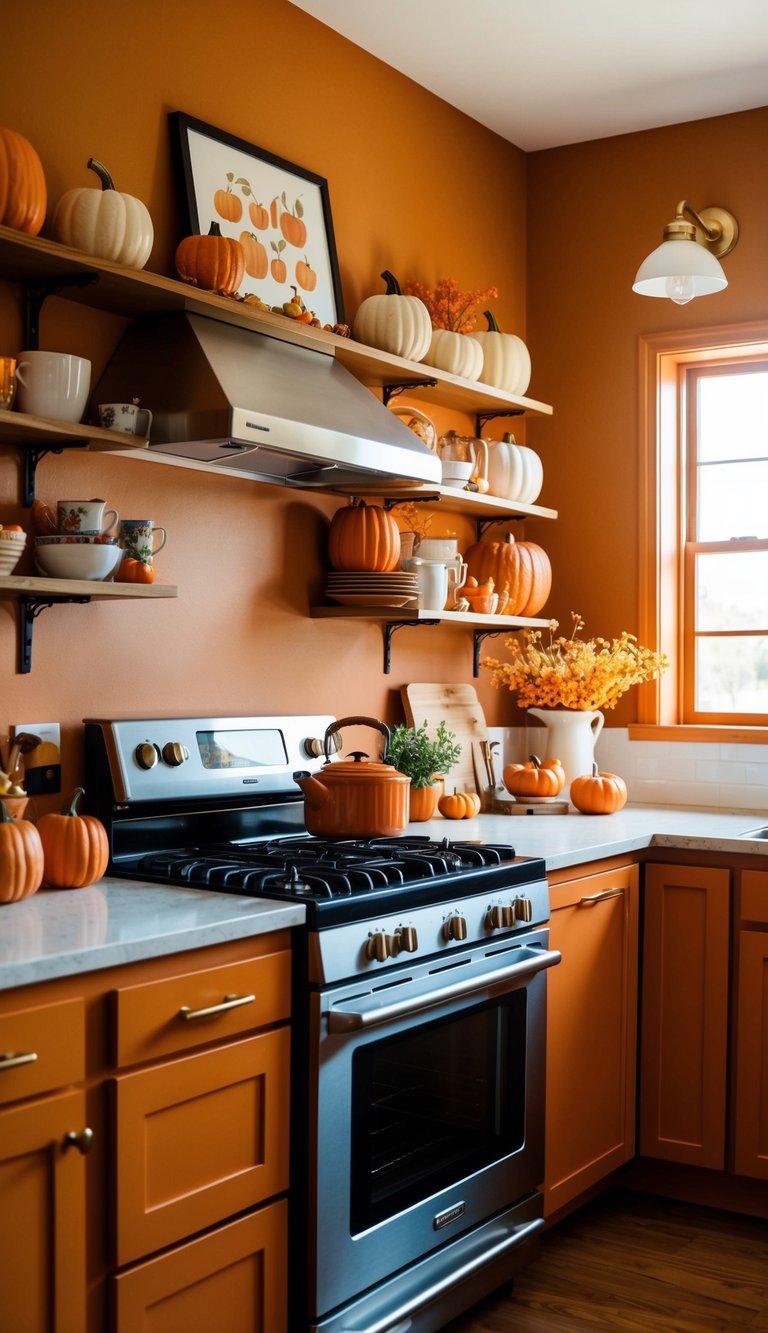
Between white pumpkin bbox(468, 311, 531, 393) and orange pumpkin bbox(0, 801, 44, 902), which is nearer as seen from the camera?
orange pumpkin bbox(0, 801, 44, 902)

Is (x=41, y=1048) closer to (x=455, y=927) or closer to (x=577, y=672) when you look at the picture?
(x=455, y=927)

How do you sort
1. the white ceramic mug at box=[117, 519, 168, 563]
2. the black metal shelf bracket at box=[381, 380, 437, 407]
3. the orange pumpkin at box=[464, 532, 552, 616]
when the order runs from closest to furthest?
the white ceramic mug at box=[117, 519, 168, 563] → the black metal shelf bracket at box=[381, 380, 437, 407] → the orange pumpkin at box=[464, 532, 552, 616]

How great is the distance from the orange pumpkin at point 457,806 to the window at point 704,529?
854 mm

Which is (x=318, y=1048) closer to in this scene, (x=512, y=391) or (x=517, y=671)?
(x=517, y=671)

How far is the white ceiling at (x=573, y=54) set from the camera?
328 centimetres

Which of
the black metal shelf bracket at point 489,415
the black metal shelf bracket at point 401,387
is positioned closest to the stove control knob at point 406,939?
the black metal shelf bracket at point 401,387

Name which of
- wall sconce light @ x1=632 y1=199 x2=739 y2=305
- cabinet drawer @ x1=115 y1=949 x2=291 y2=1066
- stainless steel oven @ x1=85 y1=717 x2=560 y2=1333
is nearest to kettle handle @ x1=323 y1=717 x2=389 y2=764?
stainless steel oven @ x1=85 y1=717 x2=560 y2=1333

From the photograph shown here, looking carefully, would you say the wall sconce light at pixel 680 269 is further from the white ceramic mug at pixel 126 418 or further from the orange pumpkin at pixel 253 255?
the white ceramic mug at pixel 126 418

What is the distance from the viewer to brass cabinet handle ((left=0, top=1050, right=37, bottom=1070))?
63.0 inches

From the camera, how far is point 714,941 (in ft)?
10.3

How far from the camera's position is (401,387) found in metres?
3.41

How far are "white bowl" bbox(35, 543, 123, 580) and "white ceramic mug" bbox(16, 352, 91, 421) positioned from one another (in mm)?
234

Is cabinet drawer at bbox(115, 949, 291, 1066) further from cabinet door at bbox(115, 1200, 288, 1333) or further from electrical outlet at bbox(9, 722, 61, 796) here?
electrical outlet at bbox(9, 722, 61, 796)

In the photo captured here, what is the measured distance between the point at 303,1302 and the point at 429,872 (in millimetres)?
749
